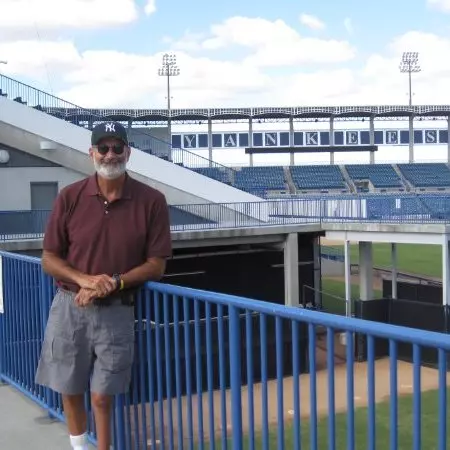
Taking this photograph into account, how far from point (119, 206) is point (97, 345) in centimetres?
73

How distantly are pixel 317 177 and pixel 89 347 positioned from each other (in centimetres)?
5768

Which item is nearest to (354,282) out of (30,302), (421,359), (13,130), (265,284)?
(265,284)

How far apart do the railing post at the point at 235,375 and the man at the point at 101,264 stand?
55 cm

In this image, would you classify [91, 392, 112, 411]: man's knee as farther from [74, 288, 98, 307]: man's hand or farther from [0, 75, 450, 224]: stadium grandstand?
[0, 75, 450, 224]: stadium grandstand

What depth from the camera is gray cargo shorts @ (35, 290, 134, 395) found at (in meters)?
3.25

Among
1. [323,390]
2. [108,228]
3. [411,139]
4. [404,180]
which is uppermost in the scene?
[411,139]

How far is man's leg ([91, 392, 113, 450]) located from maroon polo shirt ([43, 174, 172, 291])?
0.60 meters

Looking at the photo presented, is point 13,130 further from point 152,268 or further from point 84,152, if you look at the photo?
point 152,268

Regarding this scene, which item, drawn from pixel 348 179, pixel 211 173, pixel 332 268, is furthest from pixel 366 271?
pixel 348 179

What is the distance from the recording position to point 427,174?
61.8 m

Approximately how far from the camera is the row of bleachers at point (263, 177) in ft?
181

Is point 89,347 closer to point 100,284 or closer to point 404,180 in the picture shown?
point 100,284

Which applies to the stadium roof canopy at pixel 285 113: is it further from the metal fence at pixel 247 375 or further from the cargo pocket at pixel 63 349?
the cargo pocket at pixel 63 349

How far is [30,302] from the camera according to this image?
4.84 meters
